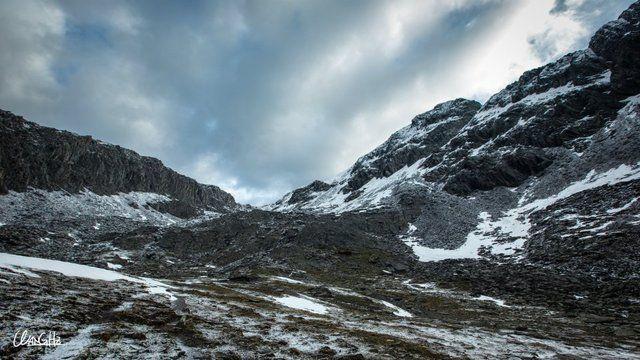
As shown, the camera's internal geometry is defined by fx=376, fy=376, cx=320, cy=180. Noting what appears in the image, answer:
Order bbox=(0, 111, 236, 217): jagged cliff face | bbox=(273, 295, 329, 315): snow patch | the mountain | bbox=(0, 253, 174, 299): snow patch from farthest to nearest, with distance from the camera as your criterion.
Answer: bbox=(0, 111, 236, 217): jagged cliff face
bbox=(273, 295, 329, 315): snow patch
bbox=(0, 253, 174, 299): snow patch
the mountain

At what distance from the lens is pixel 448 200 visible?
461ft

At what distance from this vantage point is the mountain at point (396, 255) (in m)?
22.7

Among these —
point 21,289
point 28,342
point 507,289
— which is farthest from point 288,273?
point 28,342

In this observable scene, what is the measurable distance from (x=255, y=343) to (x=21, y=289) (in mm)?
14726

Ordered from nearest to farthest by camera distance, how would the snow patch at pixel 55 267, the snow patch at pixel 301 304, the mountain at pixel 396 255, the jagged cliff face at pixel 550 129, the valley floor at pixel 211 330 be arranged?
1. the valley floor at pixel 211 330
2. the mountain at pixel 396 255
3. the snow patch at pixel 55 267
4. the snow patch at pixel 301 304
5. the jagged cliff face at pixel 550 129
